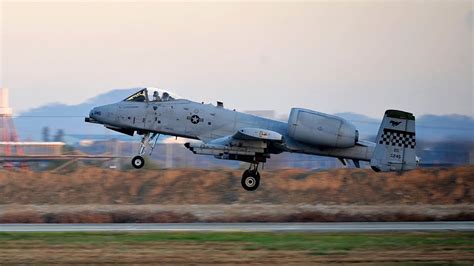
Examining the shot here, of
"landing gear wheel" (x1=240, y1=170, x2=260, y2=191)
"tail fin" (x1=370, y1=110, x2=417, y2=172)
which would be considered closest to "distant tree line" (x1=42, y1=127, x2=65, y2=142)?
"landing gear wheel" (x1=240, y1=170, x2=260, y2=191)

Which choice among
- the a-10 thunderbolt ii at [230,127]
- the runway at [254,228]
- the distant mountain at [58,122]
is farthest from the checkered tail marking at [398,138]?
the distant mountain at [58,122]

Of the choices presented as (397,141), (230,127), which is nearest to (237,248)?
(230,127)

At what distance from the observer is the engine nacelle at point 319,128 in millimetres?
34500

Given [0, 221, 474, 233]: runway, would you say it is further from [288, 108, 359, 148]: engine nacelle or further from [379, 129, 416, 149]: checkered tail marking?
[288, 108, 359, 148]: engine nacelle

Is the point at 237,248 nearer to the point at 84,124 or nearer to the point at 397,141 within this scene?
the point at 397,141

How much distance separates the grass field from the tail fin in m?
6.08

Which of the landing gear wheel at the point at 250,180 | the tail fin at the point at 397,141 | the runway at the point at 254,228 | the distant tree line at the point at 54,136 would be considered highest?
the tail fin at the point at 397,141

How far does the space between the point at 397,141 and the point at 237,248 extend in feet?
39.0

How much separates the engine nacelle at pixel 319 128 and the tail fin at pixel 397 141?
1.49 m

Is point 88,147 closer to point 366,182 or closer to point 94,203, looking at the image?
point 94,203

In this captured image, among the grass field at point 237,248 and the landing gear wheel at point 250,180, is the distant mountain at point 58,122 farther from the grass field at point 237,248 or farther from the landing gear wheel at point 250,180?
the grass field at point 237,248

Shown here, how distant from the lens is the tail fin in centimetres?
3525

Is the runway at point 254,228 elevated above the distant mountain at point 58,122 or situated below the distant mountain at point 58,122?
below

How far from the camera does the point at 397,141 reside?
116 ft
